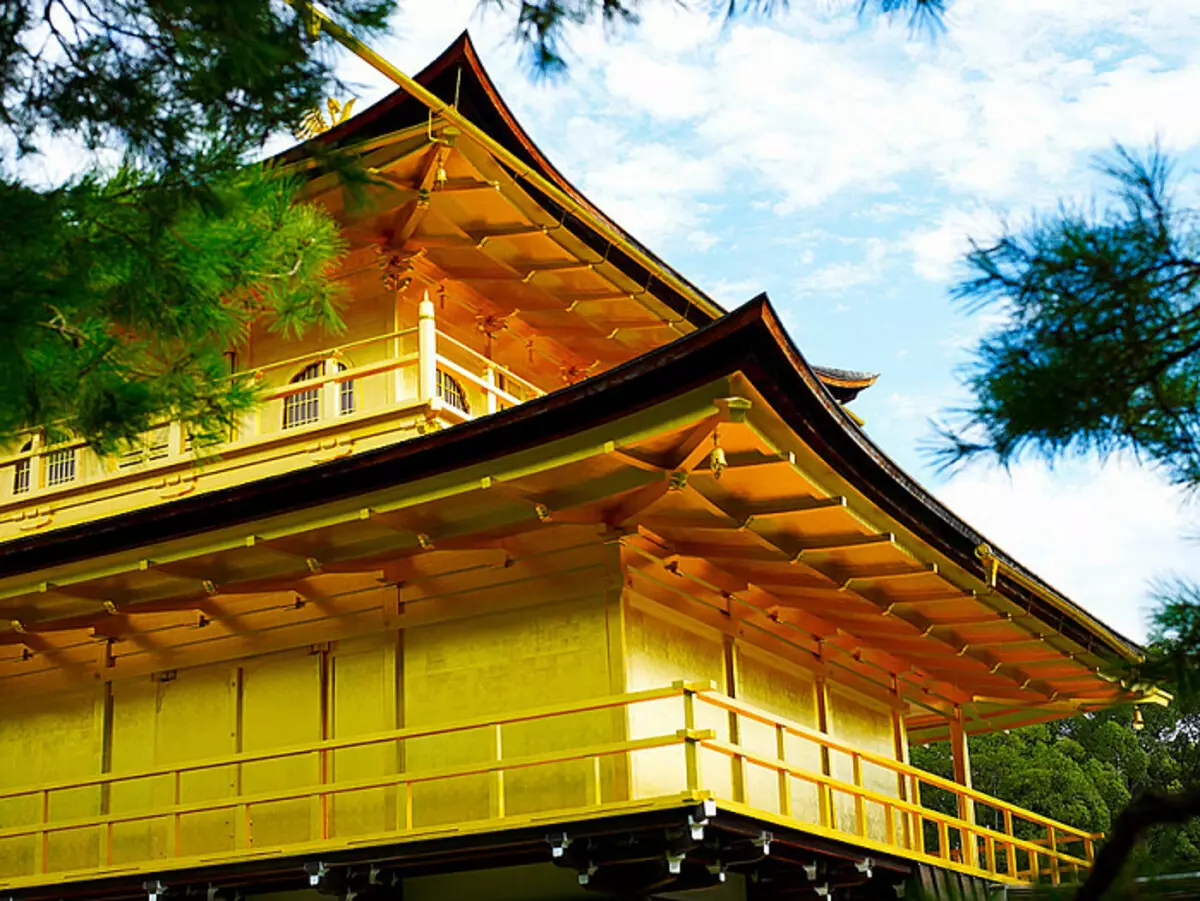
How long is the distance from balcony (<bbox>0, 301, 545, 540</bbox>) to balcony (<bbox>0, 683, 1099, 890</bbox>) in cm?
262

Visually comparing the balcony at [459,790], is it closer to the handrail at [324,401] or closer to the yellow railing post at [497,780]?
the yellow railing post at [497,780]

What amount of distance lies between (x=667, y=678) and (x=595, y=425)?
2607mm

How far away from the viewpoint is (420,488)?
11438mm

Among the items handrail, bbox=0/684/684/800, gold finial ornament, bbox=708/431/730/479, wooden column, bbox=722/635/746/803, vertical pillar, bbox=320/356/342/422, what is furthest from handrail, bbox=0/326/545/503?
gold finial ornament, bbox=708/431/730/479

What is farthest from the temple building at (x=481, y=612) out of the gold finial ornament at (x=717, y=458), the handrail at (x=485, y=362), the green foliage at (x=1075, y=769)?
the green foliage at (x=1075, y=769)

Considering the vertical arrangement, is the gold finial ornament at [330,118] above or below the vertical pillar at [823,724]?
above

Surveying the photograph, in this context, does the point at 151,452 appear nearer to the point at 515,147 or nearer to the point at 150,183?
the point at 515,147

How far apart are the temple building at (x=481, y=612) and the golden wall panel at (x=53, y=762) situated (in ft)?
0.12

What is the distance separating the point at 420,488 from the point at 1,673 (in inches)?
225

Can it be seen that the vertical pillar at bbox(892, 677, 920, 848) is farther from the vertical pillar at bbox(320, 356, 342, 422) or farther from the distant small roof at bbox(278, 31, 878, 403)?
the vertical pillar at bbox(320, 356, 342, 422)

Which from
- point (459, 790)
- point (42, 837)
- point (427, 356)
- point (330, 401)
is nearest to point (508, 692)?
point (459, 790)

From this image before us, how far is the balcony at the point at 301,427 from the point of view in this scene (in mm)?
13312

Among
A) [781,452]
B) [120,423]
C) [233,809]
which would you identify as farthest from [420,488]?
[120,423]

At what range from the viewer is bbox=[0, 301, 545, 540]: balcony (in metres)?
13.3
